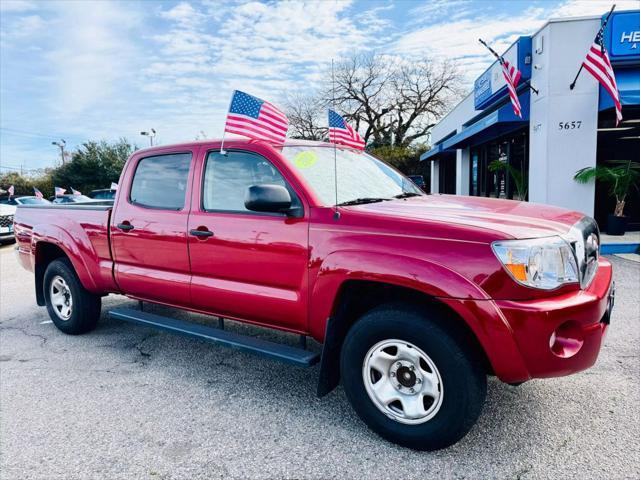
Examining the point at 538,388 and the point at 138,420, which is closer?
the point at 138,420

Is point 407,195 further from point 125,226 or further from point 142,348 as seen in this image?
point 142,348

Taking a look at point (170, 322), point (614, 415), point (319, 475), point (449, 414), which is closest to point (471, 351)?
point (449, 414)

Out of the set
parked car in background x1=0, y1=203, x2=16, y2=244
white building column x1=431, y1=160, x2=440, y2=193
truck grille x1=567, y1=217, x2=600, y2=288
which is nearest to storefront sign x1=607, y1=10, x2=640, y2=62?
truck grille x1=567, y1=217, x2=600, y2=288

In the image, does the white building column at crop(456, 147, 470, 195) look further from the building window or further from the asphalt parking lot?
the asphalt parking lot

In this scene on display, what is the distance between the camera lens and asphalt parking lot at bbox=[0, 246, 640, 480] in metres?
2.60

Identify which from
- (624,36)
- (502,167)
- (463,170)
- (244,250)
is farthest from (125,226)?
(463,170)

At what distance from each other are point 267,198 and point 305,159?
26.7 inches

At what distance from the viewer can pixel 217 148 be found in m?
3.75

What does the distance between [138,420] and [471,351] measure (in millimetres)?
2186

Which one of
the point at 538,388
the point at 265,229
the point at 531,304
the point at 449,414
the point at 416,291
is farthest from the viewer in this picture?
the point at 538,388

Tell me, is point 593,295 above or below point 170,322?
above

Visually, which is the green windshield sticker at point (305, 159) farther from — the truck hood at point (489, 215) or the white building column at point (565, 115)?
the white building column at point (565, 115)

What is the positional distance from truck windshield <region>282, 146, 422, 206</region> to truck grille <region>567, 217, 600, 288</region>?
127 centimetres

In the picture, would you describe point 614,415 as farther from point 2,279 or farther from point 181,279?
point 2,279
